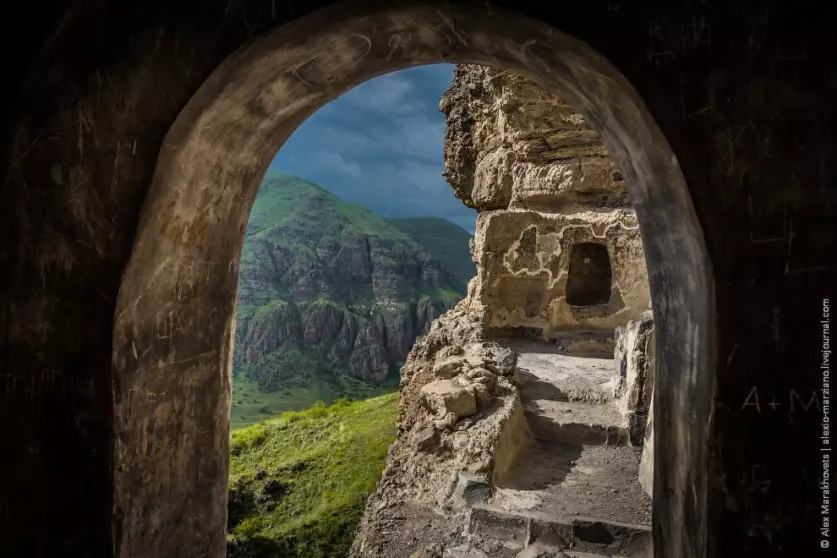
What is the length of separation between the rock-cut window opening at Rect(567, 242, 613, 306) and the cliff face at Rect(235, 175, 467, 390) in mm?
24635

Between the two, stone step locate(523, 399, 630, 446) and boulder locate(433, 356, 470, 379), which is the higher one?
boulder locate(433, 356, 470, 379)

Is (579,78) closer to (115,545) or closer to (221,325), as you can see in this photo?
(221,325)

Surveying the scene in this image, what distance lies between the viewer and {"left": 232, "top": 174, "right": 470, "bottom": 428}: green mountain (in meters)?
33.6

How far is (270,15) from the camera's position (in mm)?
1975

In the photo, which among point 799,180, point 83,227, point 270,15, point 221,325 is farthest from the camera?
point 221,325

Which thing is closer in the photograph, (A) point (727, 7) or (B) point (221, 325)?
(A) point (727, 7)

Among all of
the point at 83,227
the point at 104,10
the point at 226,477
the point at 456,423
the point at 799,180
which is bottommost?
the point at 456,423

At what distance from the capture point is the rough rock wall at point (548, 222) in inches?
354

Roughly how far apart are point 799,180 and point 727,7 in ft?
2.10

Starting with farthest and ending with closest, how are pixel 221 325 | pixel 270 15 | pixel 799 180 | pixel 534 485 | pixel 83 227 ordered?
pixel 534 485, pixel 221 325, pixel 83 227, pixel 270 15, pixel 799 180

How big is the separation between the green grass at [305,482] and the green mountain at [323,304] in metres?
16.8

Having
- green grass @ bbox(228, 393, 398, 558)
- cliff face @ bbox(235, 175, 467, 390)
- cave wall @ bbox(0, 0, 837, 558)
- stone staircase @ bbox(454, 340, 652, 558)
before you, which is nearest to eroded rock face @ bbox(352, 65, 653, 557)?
stone staircase @ bbox(454, 340, 652, 558)

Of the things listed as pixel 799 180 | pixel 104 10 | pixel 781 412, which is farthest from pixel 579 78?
pixel 104 10

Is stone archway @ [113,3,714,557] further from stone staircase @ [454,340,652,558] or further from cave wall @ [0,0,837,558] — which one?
stone staircase @ [454,340,652,558]
